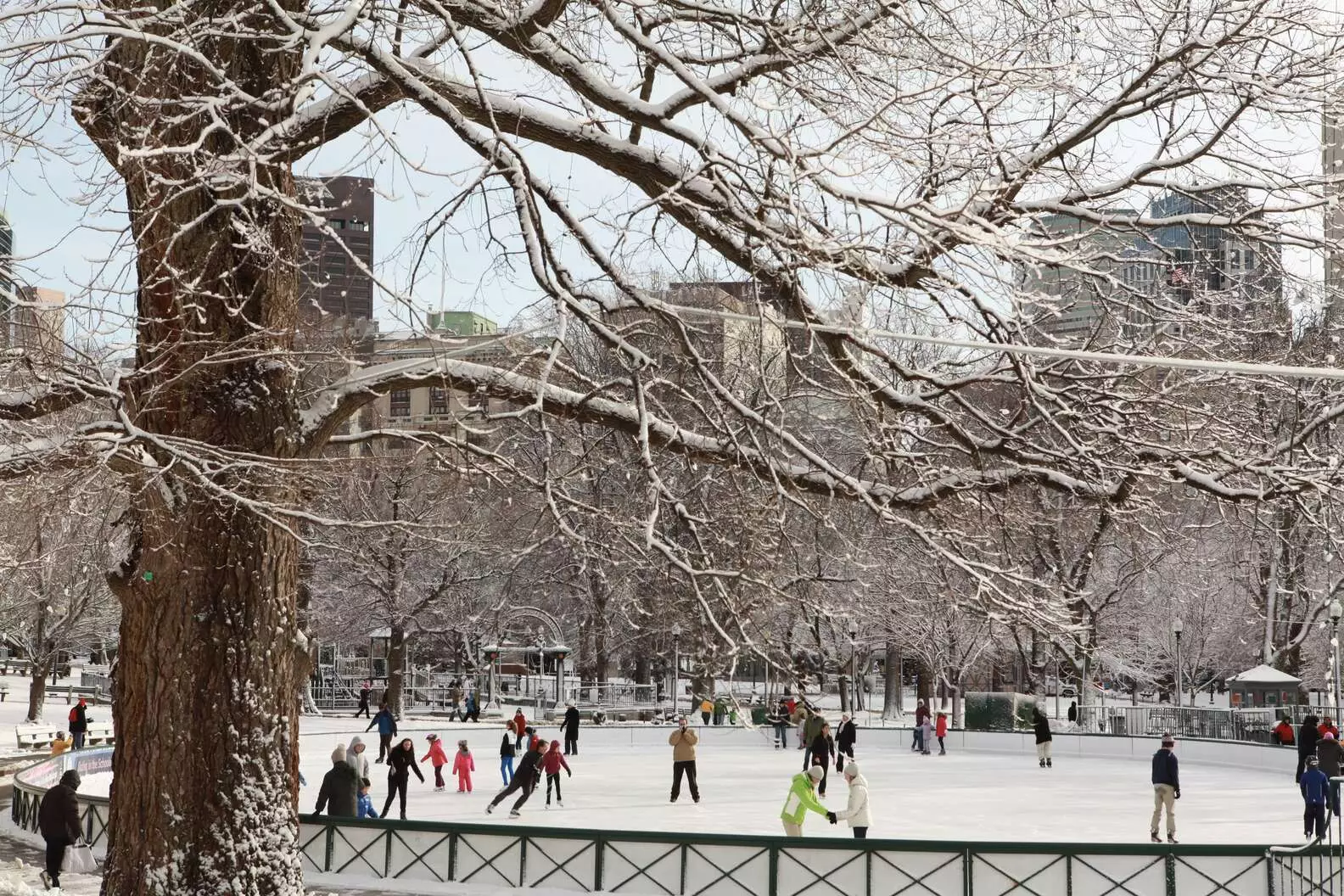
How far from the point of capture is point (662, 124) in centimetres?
898

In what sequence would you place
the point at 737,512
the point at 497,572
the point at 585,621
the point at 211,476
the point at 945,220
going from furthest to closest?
the point at 585,621 → the point at 497,572 → the point at 737,512 → the point at 211,476 → the point at 945,220

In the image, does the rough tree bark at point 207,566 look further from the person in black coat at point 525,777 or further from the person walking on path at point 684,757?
the person walking on path at point 684,757

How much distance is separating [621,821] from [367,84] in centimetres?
1370

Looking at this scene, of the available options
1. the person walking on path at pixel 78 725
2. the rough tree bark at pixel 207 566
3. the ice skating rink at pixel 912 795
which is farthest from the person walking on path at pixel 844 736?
the rough tree bark at pixel 207 566

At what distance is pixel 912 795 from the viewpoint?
85.6ft

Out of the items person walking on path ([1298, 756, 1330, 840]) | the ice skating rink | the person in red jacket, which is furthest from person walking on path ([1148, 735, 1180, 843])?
the person in red jacket

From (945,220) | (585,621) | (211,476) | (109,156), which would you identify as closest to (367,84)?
(109,156)

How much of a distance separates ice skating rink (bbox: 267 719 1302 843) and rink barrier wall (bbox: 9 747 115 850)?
14.1ft

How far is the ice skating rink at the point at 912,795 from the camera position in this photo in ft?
68.5

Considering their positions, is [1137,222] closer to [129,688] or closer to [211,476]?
[211,476]

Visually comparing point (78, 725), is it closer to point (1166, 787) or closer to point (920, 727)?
point (920, 727)

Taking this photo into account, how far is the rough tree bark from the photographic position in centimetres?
991

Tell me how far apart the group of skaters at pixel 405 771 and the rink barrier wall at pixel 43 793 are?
2542mm

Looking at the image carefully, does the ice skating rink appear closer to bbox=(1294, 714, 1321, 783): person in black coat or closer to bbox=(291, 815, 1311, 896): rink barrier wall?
bbox=(1294, 714, 1321, 783): person in black coat
